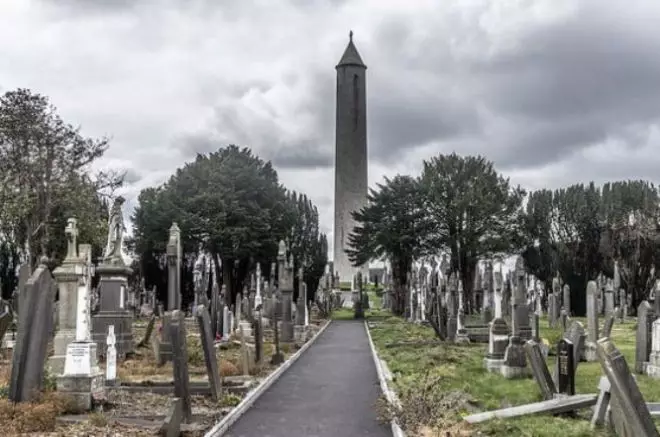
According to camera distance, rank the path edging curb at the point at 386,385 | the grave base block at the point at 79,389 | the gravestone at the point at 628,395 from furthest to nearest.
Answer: the grave base block at the point at 79,389 < the path edging curb at the point at 386,385 < the gravestone at the point at 628,395

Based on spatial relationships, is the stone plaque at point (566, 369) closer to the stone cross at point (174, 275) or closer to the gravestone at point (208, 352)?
the gravestone at point (208, 352)

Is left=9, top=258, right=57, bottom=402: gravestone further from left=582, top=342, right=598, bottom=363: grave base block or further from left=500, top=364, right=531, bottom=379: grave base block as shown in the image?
left=582, top=342, right=598, bottom=363: grave base block

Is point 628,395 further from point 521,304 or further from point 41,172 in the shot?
point 41,172

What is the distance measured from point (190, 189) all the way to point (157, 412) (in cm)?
4843

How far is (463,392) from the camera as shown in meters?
13.4

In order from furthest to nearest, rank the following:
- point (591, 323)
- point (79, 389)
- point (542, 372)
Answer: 1. point (591, 323)
2. point (542, 372)
3. point (79, 389)

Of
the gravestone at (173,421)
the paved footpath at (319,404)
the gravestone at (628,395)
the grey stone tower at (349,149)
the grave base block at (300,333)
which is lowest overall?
the grave base block at (300,333)

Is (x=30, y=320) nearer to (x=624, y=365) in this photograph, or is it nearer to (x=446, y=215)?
(x=624, y=365)

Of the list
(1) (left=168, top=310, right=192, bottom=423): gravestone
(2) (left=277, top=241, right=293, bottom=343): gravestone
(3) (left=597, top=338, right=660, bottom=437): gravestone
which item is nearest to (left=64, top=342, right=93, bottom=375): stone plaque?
(1) (left=168, top=310, right=192, bottom=423): gravestone

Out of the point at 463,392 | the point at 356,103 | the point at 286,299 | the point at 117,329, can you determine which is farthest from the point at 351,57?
the point at 463,392

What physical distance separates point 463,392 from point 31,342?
6771mm

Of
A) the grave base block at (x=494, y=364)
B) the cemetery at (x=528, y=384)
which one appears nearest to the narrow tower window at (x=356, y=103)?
the cemetery at (x=528, y=384)

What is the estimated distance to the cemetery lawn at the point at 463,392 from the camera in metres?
9.93

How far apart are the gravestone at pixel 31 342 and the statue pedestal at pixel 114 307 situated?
9.73 m
